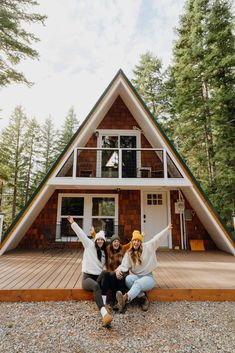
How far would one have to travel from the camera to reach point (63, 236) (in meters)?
7.88

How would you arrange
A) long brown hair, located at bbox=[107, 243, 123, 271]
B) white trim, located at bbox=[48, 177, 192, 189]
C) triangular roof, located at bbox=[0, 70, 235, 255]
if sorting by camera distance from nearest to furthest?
long brown hair, located at bbox=[107, 243, 123, 271] < triangular roof, located at bbox=[0, 70, 235, 255] < white trim, located at bbox=[48, 177, 192, 189]

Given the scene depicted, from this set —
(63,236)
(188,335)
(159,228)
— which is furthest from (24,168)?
(188,335)

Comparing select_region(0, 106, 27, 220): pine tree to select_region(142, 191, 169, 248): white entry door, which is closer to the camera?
select_region(142, 191, 169, 248): white entry door

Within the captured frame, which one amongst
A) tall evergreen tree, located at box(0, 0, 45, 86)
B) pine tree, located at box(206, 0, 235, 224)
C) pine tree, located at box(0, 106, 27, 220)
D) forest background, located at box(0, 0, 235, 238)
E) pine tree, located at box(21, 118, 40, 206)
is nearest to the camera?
tall evergreen tree, located at box(0, 0, 45, 86)

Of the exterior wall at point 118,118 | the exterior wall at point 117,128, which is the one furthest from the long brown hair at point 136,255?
the exterior wall at point 118,118

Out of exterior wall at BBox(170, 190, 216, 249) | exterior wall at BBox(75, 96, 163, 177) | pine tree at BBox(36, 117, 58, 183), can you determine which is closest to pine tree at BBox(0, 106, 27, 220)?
pine tree at BBox(36, 117, 58, 183)

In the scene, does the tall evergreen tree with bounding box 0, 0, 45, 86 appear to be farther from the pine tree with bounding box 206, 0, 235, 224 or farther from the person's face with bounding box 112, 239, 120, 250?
the person's face with bounding box 112, 239, 120, 250

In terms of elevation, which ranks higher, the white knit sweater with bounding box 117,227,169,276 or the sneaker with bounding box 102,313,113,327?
the white knit sweater with bounding box 117,227,169,276

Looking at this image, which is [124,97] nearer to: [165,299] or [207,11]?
[165,299]

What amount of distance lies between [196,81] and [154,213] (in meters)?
10.2

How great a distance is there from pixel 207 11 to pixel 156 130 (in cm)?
1173

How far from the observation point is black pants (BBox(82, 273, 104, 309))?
9.24 ft

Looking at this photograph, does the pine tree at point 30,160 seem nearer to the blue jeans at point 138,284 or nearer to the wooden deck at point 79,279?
the wooden deck at point 79,279

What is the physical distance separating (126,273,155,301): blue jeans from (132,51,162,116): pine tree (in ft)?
53.8
